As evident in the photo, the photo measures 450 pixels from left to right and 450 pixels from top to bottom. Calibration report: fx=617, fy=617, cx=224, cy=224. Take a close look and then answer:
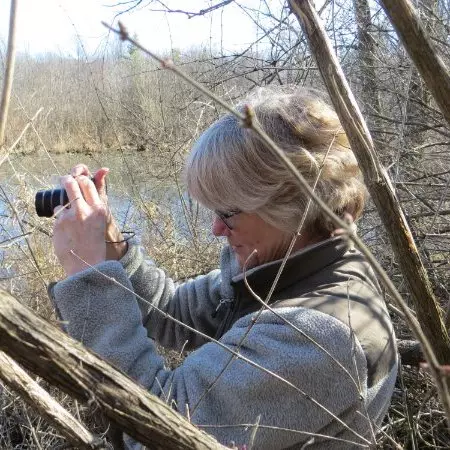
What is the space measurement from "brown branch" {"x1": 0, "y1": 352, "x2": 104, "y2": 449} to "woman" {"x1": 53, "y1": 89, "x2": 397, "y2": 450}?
1.22ft

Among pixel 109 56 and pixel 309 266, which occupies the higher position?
pixel 109 56

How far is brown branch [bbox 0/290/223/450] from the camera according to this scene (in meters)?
0.47

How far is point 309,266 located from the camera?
3.89ft

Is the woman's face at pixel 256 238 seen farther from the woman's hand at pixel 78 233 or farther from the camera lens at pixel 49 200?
the camera lens at pixel 49 200

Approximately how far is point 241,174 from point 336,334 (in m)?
0.38

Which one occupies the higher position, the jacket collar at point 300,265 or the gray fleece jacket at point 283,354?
the jacket collar at point 300,265

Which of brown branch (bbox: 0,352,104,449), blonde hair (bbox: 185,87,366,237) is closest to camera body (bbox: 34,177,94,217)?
blonde hair (bbox: 185,87,366,237)

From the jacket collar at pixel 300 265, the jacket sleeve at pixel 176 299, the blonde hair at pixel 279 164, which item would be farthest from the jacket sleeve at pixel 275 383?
the jacket sleeve at pixel 176 299

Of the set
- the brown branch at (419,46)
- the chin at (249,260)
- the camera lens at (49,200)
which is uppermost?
the brown branch at (419,46)

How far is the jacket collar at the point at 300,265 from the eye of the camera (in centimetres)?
118

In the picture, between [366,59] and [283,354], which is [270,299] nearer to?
[283,354]

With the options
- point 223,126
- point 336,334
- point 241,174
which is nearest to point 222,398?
point 336,334

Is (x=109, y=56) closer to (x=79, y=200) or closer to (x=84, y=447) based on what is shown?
(x=79, y=200)

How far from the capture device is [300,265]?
1.18 metres
